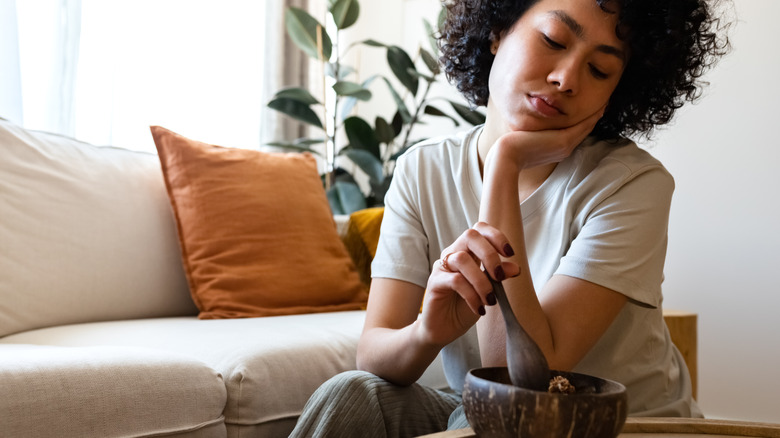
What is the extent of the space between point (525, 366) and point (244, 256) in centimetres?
136

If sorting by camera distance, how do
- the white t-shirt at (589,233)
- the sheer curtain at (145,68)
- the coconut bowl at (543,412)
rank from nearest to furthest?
the coconut bowl at (543,412) < the white t-shirt at (589,233) < the sheer curtain at (145,68)

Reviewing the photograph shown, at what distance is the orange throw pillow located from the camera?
76.6 inches

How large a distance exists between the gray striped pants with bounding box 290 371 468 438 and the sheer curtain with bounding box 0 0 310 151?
1800 millimetres

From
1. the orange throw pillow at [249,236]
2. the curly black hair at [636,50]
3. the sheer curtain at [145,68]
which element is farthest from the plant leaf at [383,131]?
the curly black hair at [636,50]

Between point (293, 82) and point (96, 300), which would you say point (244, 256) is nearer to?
point (96, 300)

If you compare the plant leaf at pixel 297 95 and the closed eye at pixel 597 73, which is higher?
the plant leaf at pixel 297 95

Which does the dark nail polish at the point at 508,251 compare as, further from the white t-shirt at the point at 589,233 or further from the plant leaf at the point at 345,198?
the plant leaf at the point at 345,198

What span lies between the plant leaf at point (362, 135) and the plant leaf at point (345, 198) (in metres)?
0.18

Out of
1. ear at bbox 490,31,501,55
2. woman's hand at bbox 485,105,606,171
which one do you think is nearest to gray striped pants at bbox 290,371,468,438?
woman's hand at bbox 485,105,606,171

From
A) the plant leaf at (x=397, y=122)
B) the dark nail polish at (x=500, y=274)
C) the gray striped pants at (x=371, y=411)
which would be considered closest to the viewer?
the dark nail polish at (x=500, y=274)

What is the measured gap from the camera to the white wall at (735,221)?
257cm

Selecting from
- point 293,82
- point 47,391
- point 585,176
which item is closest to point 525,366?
point 585,176

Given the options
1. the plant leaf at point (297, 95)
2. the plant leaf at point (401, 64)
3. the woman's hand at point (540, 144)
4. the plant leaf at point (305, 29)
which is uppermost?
the plant leaf at point (305, 29)

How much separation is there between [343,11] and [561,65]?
2.02m
